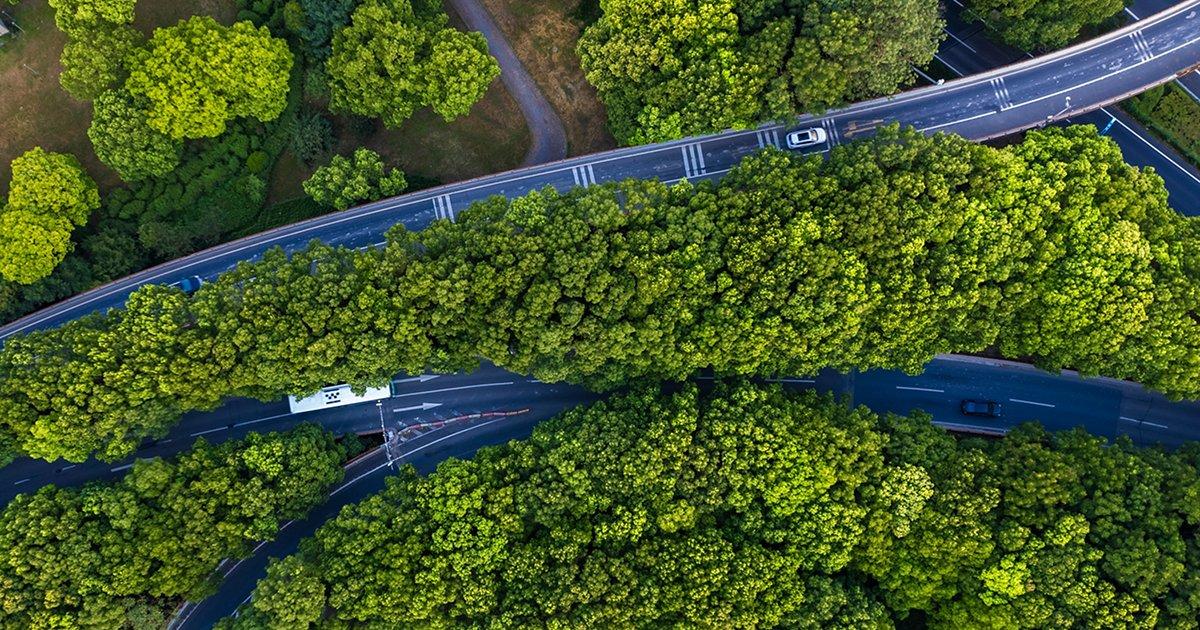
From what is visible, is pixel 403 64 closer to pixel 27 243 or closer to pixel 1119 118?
pixel 27 243

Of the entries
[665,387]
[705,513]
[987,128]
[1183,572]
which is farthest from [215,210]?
[1183,572]

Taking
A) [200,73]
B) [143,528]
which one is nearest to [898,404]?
[143,528]

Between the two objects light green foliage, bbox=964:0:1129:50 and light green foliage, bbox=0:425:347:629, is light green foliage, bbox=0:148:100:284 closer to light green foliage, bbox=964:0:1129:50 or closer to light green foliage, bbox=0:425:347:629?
light green foliage, bbox=0:425:347:629

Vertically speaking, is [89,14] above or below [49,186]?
above

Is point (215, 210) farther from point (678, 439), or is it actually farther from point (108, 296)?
point (678, 439)

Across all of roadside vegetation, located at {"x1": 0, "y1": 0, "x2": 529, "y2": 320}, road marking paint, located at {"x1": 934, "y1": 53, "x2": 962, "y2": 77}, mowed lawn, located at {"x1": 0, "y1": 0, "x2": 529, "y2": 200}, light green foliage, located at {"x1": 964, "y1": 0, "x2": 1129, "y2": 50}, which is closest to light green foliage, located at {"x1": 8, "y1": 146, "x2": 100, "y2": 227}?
roadside vegetation, located at {"x1": 0, "y1": 0, "x2": 529, "y2": 320}
